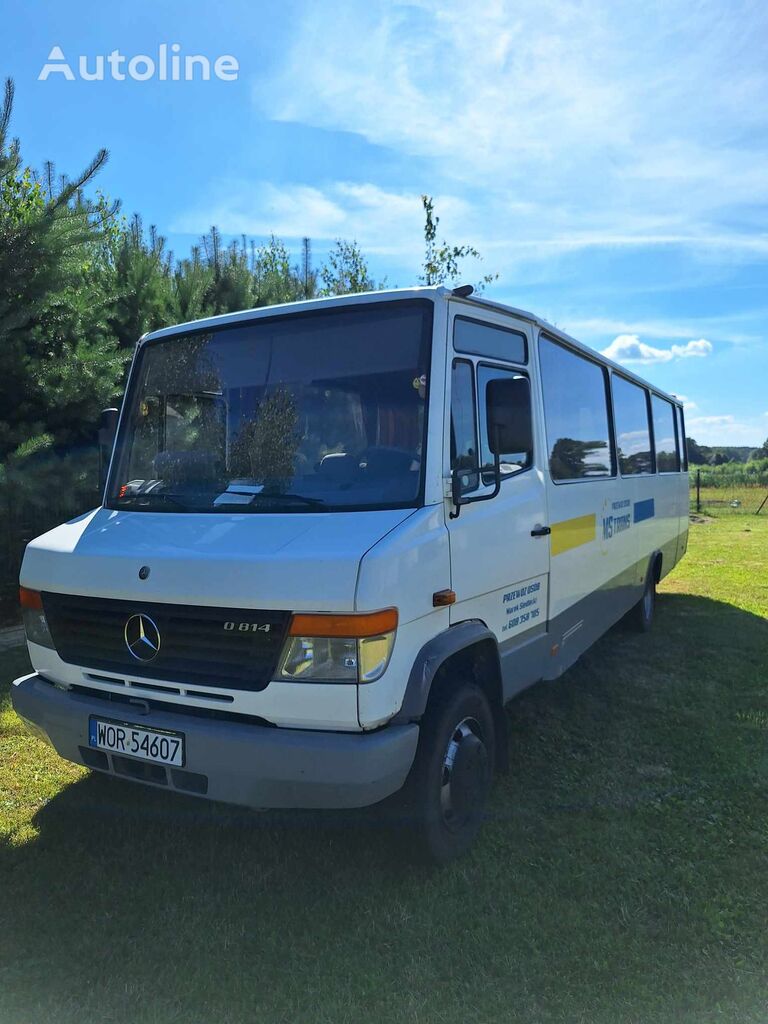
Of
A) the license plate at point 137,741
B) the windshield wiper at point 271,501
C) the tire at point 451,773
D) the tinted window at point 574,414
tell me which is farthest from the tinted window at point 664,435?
the license plate at point 137,741

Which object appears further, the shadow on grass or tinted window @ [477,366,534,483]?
tinted window @ [477,366,534,483]

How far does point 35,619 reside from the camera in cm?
364

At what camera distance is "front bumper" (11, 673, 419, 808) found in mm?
2811

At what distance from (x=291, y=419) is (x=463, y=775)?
1.87 m

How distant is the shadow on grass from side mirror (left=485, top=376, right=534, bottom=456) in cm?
183

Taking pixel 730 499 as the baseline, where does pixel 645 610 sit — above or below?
below

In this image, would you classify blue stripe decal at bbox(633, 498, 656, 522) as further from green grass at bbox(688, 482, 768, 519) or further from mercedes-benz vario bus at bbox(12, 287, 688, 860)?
green grass at bbox(688, 482, 768, 519)

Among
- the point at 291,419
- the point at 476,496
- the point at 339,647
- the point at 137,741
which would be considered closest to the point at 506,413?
the point at 476,496

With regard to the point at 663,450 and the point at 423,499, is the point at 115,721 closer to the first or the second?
the point at 423,499

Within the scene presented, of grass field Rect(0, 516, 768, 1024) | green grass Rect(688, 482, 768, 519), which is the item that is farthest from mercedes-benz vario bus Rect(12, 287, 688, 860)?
green grass Rect(688, 482, 768, 519)

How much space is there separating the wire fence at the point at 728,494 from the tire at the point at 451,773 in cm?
2282

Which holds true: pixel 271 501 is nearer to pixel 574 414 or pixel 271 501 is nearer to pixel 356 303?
pixel 356 303

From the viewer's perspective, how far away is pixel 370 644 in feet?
9.23

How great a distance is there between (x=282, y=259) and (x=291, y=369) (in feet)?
48.8
